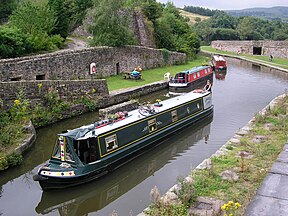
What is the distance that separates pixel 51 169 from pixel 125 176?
186cm

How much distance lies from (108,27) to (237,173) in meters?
14.1

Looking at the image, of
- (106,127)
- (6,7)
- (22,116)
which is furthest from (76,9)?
(106,127)

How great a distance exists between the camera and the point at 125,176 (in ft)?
28.4

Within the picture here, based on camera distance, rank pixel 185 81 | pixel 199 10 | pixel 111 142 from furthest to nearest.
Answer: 1. pixel 199 10
2. pixel 185 81
3. pixel 111 142

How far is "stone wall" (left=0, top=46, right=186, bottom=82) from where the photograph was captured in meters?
13.1

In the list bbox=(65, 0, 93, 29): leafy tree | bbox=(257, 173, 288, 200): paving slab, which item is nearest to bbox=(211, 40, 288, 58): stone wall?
bbox=(65, 0, 93, 29): leafy tree

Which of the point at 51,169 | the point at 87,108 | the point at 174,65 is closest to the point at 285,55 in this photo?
the point at 174,65

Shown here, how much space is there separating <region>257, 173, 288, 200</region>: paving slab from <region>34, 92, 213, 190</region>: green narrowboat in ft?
12.6

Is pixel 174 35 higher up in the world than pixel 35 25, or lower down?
lower down

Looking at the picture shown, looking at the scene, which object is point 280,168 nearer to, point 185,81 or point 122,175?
point 122,175

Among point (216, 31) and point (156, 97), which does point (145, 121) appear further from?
point (216, 31)

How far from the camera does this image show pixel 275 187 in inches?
206

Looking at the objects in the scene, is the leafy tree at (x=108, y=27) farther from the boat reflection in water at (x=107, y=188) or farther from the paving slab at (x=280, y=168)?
the paving slab at (x=280, y=168)

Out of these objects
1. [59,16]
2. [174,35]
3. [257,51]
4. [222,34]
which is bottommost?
[257,51]
